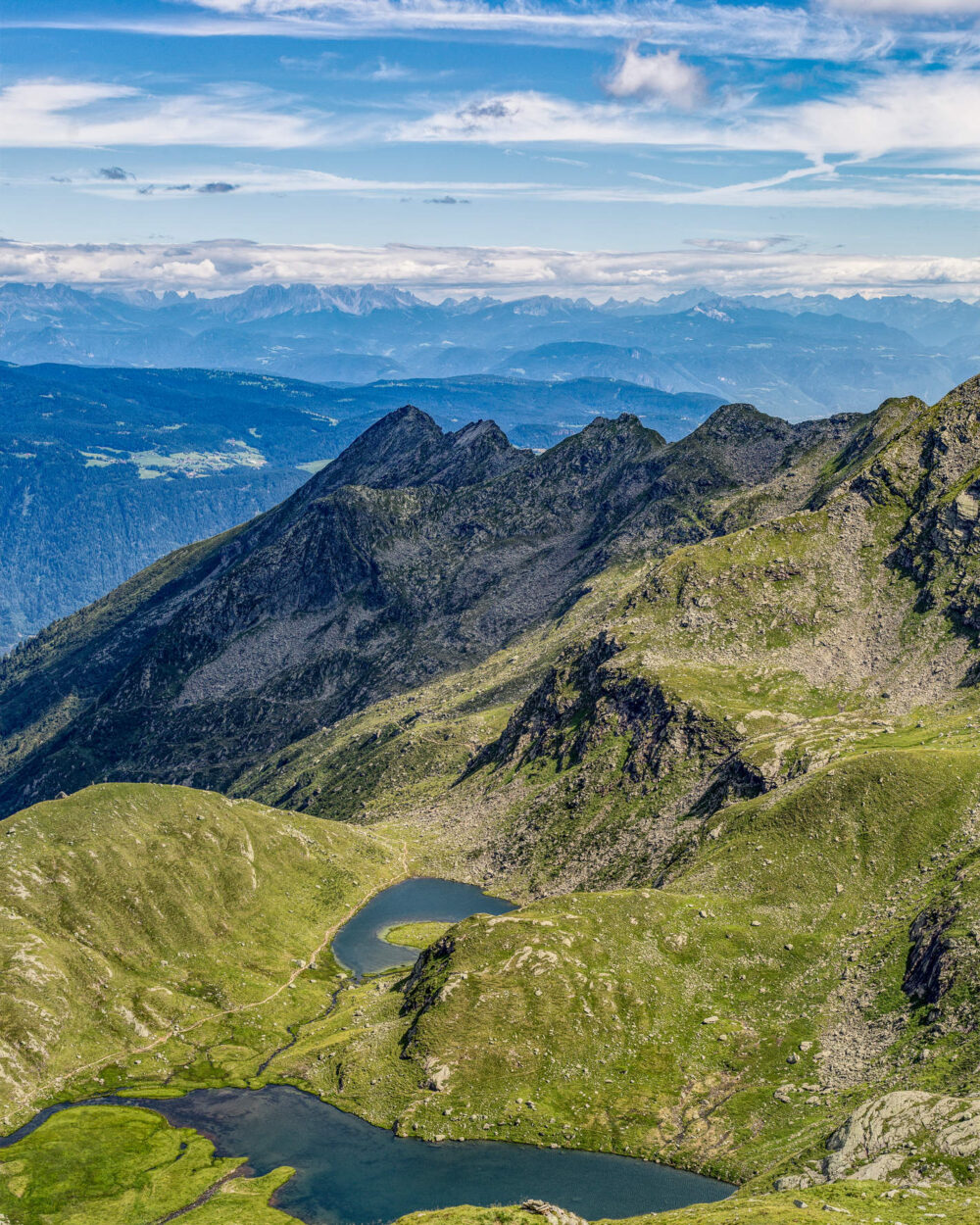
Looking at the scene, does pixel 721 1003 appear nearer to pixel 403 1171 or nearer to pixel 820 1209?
pixel 403 1171

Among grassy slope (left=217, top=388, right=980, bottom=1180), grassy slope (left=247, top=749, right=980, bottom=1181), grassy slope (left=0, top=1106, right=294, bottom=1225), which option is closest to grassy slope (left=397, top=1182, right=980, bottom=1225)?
grassy slope (left=247, top=749, right=980, bottom=1181)

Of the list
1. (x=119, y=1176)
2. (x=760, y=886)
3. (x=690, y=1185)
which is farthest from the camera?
(x=760, y=886)

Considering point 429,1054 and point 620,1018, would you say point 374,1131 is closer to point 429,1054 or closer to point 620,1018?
point 429,1054

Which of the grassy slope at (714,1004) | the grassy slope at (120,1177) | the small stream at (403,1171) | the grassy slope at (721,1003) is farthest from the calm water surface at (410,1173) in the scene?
the grassy slope at (120,1177)

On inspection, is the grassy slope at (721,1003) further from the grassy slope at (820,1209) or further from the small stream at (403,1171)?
the grassy slope at (820,1209)

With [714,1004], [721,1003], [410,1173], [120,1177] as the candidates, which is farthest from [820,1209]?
[120,1177]

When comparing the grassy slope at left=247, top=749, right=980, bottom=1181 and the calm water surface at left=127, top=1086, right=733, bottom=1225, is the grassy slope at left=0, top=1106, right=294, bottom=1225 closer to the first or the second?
the calm water surface at left=127, top=1086, right=733, bottom=1225

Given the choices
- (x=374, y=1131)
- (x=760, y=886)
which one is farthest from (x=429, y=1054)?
(x=760, y=886)

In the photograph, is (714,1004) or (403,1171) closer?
(403,1171)
